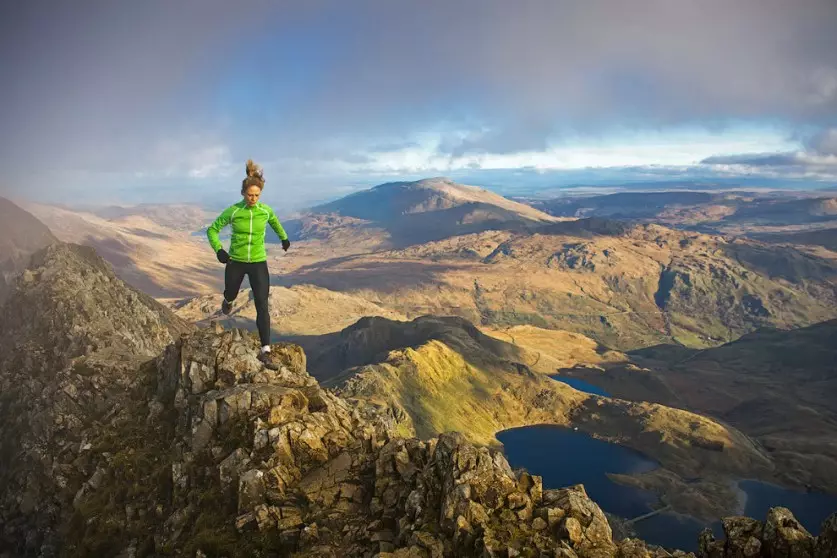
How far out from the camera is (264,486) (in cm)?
2286

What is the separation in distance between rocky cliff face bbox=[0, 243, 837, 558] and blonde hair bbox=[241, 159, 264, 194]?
10.7 metres

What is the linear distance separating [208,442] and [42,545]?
51.7ft

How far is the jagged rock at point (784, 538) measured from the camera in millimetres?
20047

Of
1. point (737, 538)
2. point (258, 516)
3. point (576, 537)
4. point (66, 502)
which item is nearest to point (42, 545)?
point (66, 502)

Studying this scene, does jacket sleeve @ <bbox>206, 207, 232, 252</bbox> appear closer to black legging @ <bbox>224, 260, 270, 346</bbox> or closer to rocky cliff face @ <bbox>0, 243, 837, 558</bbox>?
black legging @ <bbox>224, 260, 270, 346</bbox>

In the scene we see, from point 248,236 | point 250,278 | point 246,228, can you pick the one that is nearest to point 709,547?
point 250,278

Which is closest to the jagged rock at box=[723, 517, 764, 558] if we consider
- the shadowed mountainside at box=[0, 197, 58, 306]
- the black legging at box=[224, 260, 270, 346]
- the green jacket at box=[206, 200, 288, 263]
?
the green jacket at box=[206, 200, 288, 263]

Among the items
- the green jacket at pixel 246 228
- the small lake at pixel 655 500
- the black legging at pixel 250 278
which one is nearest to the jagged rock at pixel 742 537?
the green jacket at pixel 246 228

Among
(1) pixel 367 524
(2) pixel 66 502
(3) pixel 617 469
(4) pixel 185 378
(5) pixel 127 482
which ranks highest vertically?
(4) pixel 185 378

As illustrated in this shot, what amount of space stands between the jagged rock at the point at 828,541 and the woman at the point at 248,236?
80.8ft

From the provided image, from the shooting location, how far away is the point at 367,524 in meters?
21.3

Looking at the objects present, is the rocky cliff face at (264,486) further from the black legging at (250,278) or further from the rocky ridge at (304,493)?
the black legging at (250,278)

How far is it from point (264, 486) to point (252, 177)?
14.0 metres

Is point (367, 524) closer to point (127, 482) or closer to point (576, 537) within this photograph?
point (576, 537)
